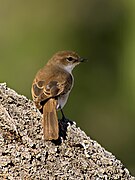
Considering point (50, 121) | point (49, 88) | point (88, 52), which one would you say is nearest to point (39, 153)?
point (50, 121)

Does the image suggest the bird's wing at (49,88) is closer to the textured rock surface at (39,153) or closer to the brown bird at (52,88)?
the brown bird at (52,88)

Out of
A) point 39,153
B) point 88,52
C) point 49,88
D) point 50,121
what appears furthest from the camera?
point 88,52

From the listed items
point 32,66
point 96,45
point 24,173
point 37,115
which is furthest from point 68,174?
point 96,45

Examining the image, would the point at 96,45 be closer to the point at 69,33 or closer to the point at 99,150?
the point at 69,33

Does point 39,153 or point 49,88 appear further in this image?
point 49,88

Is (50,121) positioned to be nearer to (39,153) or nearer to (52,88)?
(39,153)

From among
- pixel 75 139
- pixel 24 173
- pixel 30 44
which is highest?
pixel 30 44

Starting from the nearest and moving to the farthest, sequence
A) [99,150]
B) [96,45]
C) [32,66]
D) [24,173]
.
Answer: [24,173] → [99,150] → [32,66] → [96,45]

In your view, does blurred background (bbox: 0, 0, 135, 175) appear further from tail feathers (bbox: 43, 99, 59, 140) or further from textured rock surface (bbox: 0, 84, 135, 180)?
textured rock surface (bbox: 0, 84, 135, 180)
